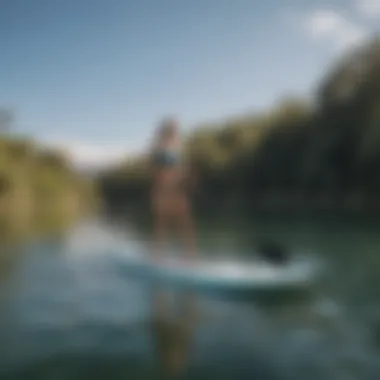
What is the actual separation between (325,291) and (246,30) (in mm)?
1546

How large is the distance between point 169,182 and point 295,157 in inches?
32.9

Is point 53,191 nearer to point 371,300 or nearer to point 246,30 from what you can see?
point 246,30

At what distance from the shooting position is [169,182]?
268 cm

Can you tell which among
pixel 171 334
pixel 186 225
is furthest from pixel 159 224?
pixel 171 334

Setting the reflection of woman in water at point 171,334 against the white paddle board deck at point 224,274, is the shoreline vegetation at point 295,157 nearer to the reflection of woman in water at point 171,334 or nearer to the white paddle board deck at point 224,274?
the white paddle board deck at point 224,274

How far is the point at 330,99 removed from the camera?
3.18 m

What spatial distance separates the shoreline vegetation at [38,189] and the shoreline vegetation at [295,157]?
0.14 m

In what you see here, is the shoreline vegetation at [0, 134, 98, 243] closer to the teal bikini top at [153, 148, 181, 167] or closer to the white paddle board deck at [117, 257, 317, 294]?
the teal bikini top at [153, 148, 181, 167]

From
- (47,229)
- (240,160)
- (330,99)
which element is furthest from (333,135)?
(47,229)

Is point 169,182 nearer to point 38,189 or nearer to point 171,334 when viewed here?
point 171,334

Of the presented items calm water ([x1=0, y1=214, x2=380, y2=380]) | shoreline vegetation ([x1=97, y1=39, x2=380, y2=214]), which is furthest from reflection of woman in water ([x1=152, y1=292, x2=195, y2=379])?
shoreline vegetation ([x1=97, y1=39, x2=380, y2=214])

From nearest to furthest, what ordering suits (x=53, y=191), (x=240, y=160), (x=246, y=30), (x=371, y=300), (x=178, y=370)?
(x=178, y=370)
(x=246, y=30)
(x=53, y=191)
(x=240, y=160)
(x=371, y=300)

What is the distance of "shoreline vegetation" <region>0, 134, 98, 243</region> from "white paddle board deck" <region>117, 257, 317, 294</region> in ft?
1.51

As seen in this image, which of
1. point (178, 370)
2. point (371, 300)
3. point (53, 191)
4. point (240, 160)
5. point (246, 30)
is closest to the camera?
point (178, 370)
